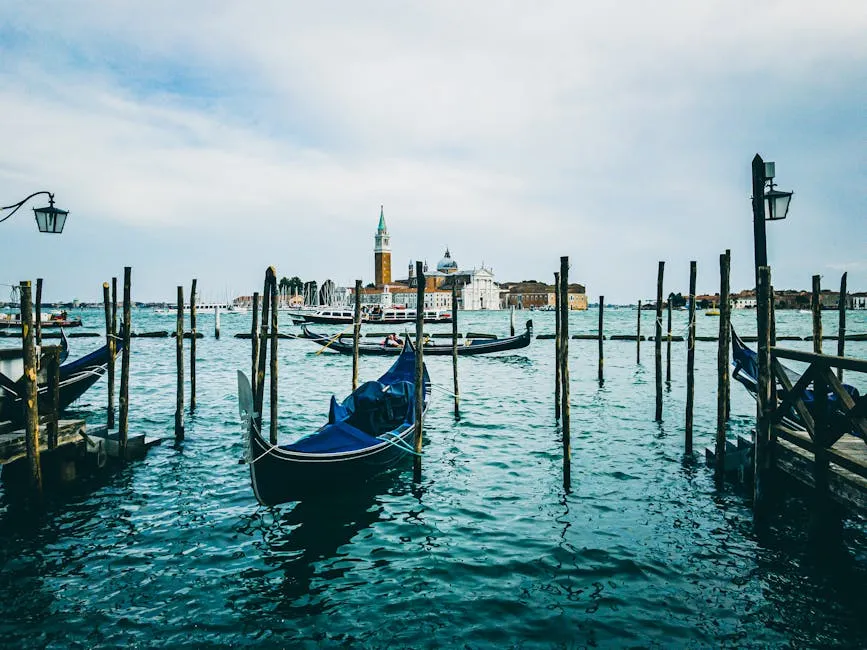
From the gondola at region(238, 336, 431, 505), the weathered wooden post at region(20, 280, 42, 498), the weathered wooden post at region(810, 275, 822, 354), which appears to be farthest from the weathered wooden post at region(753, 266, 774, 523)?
the weathered wooden post at region(20, 280, 42, 498)

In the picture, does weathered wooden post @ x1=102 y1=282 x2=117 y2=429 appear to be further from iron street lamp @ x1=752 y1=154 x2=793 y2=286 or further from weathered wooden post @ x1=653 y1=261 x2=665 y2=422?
weathered wooden post @ x1=653 y1=261 x2=665 y2=422

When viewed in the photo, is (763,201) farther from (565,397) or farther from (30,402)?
(30,402)

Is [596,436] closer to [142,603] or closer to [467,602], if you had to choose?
[467,602]

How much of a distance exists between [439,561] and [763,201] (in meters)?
4.23

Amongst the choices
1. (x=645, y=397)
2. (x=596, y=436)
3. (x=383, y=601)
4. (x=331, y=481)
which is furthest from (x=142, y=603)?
(x=645, y=397)

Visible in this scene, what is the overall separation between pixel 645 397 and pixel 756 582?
32.4 ft

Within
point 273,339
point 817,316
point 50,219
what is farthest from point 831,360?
point 50,219

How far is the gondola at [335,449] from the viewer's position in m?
5.02

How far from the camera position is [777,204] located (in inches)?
197

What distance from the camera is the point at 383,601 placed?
13.8 ft

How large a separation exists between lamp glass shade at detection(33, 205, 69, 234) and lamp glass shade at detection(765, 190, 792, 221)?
692cm

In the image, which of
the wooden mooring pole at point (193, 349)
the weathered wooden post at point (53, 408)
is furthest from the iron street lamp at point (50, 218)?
the wooden mooring pole at point (193, 349)

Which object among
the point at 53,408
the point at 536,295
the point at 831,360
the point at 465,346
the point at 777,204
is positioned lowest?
the point at 465,346

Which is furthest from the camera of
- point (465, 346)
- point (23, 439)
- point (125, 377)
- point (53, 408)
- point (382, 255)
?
point (382, 255)
